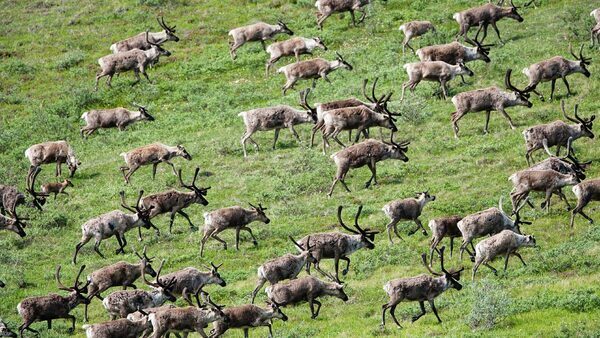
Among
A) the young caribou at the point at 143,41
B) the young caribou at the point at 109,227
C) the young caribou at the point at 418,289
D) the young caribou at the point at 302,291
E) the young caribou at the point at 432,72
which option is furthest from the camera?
the young caribou at the point at 143,41

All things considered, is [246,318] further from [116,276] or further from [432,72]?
[432,72]

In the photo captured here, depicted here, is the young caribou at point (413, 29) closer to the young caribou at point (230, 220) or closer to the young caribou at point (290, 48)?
the young caribou at point (290, 48)

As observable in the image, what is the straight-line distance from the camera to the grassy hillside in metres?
22.5

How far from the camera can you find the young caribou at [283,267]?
2338 centimetres

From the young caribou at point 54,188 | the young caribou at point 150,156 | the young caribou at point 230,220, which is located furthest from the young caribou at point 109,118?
the young caribou at point 230,220

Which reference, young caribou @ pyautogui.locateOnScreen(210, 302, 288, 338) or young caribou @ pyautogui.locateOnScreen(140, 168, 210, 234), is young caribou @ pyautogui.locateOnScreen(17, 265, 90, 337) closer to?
young caribou @ pyautogui.locateOnScreen(210, 302, 288, 338)

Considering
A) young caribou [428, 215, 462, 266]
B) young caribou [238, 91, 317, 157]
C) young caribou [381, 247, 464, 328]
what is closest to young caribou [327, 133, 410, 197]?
young caribou [238, 91, 317, 157]

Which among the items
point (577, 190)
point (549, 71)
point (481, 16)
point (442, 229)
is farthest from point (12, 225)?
point (481, 16)

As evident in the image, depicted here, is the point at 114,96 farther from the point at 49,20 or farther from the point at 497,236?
the point at 497,236

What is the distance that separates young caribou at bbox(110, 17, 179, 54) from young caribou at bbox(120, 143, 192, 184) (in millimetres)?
11382

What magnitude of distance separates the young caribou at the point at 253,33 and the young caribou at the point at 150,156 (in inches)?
423

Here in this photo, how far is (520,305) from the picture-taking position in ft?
69.7

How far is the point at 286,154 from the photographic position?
107 ft


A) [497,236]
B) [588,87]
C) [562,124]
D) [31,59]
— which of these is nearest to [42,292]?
[497,236]
